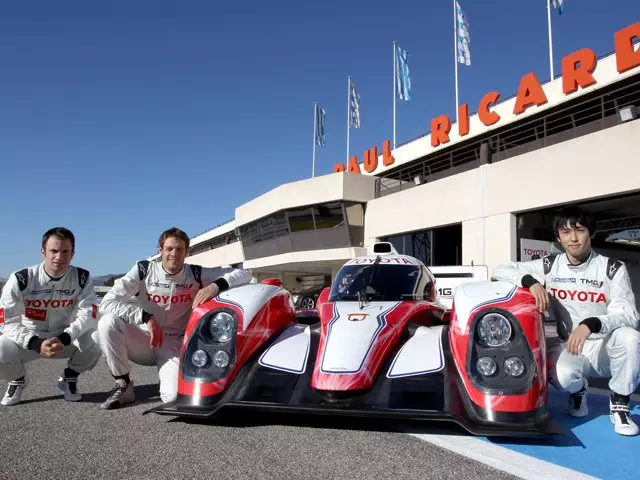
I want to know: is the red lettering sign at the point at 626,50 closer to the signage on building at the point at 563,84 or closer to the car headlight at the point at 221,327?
the signage on building at the point at 563,84

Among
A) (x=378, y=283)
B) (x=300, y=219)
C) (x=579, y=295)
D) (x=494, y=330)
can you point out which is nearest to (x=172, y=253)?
(x=378, y=283)

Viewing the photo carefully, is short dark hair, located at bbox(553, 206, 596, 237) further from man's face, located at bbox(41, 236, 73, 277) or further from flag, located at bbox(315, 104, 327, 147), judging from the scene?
flag, located at bbox(315, 104, 327, 147)

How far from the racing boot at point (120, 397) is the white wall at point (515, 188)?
1368 centimetres

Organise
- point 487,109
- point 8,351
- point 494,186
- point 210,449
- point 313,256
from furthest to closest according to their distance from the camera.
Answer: point 313,256 < point 487,109 < point 494,186 < point 8,351 < point 210,449

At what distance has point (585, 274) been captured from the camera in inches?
147

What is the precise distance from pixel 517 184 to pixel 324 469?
15.7 meters

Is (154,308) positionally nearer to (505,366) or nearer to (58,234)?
(58,234)

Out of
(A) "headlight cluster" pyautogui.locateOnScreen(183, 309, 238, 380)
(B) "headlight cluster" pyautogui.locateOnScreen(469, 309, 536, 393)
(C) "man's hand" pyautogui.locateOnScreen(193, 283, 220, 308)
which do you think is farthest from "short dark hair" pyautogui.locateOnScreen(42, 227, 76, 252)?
(B) "headlight cluster" pyautogui.locateOnScreen(469, 309, 536, 393)

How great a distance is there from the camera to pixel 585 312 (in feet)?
12.2

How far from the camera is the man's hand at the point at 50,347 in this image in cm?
390

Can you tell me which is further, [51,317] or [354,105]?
[354,105]

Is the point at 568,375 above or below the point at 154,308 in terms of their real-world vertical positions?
below

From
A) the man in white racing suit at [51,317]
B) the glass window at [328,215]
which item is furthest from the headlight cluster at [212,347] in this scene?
the glass window at [328,215]

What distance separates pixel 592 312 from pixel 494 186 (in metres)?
14.4
